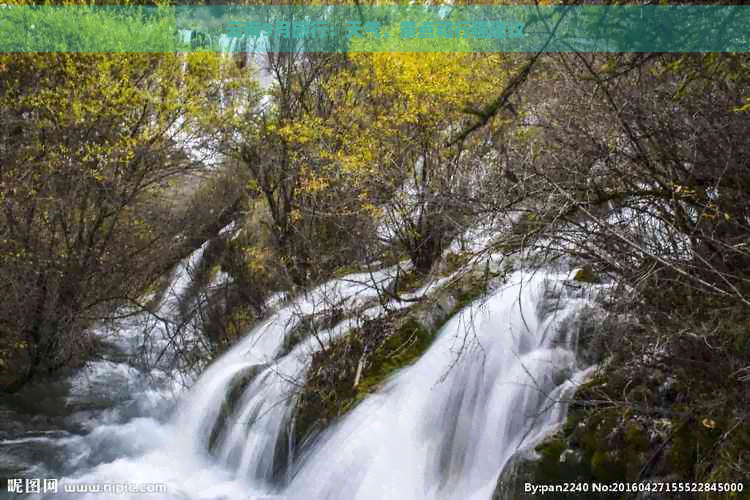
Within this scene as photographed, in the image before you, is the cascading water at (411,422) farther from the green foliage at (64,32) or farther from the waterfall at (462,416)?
the green foliage at (64,32)

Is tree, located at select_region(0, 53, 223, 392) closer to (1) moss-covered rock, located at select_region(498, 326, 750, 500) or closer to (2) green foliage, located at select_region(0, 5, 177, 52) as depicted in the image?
(2) green foliage, located at select_region(0, 5, 177, 52)

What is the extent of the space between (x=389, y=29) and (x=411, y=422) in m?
7.41

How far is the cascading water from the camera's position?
19.4 ft

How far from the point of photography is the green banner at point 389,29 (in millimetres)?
4160

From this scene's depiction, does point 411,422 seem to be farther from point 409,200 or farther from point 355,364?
point 409,200

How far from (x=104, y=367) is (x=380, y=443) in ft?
22.5

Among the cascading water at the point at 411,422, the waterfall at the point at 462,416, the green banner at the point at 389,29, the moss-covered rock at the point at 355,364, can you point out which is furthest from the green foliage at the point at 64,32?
the waterfall at the point at 462,416

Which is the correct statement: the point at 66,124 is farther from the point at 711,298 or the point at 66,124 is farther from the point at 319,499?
the point at 711,298

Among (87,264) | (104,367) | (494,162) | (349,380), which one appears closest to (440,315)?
(349,380)

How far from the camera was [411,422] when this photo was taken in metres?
6.54

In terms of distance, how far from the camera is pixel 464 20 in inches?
486

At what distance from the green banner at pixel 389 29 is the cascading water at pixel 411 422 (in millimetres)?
1905

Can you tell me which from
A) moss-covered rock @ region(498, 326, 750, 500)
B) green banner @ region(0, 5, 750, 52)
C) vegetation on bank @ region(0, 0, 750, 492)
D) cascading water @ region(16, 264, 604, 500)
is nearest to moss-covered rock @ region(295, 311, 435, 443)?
vegetation on bank @ region(0, 0, 750, 492)

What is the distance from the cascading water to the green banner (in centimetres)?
191
